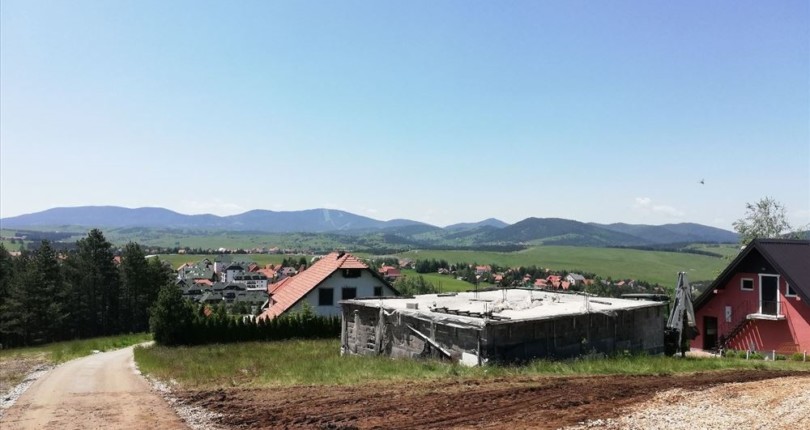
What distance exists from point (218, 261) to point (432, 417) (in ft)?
623

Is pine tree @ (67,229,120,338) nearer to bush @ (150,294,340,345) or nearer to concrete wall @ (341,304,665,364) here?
bush @ (150,294,340,345)

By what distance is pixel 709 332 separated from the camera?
35812 mm

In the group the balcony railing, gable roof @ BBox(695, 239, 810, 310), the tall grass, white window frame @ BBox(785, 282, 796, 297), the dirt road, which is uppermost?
gable roof @ BBox(695, 239, 810, 310)

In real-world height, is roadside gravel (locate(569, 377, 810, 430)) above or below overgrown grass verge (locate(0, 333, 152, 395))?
above

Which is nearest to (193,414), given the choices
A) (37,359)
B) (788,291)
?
(37,359)

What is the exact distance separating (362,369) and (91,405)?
7.87 metres

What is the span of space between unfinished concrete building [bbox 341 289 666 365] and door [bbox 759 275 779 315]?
1235cm

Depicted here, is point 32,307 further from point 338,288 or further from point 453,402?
point 453,402

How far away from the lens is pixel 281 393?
15.1m

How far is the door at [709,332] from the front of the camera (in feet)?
116

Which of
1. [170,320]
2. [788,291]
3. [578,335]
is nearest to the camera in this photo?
[578,335]

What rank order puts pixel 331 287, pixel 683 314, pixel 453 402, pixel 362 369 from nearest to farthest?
pixel 453 402
pixel 362 369
pixel 683 314
pixel 331 287

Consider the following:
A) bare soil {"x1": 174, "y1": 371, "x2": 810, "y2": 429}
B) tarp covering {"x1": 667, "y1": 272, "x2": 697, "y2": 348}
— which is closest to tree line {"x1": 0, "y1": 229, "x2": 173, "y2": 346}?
bare soil {"x1": 174, "y1": 371, "x2": 810, "y2": 429}

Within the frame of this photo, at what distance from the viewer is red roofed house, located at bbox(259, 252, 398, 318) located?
41062mm
